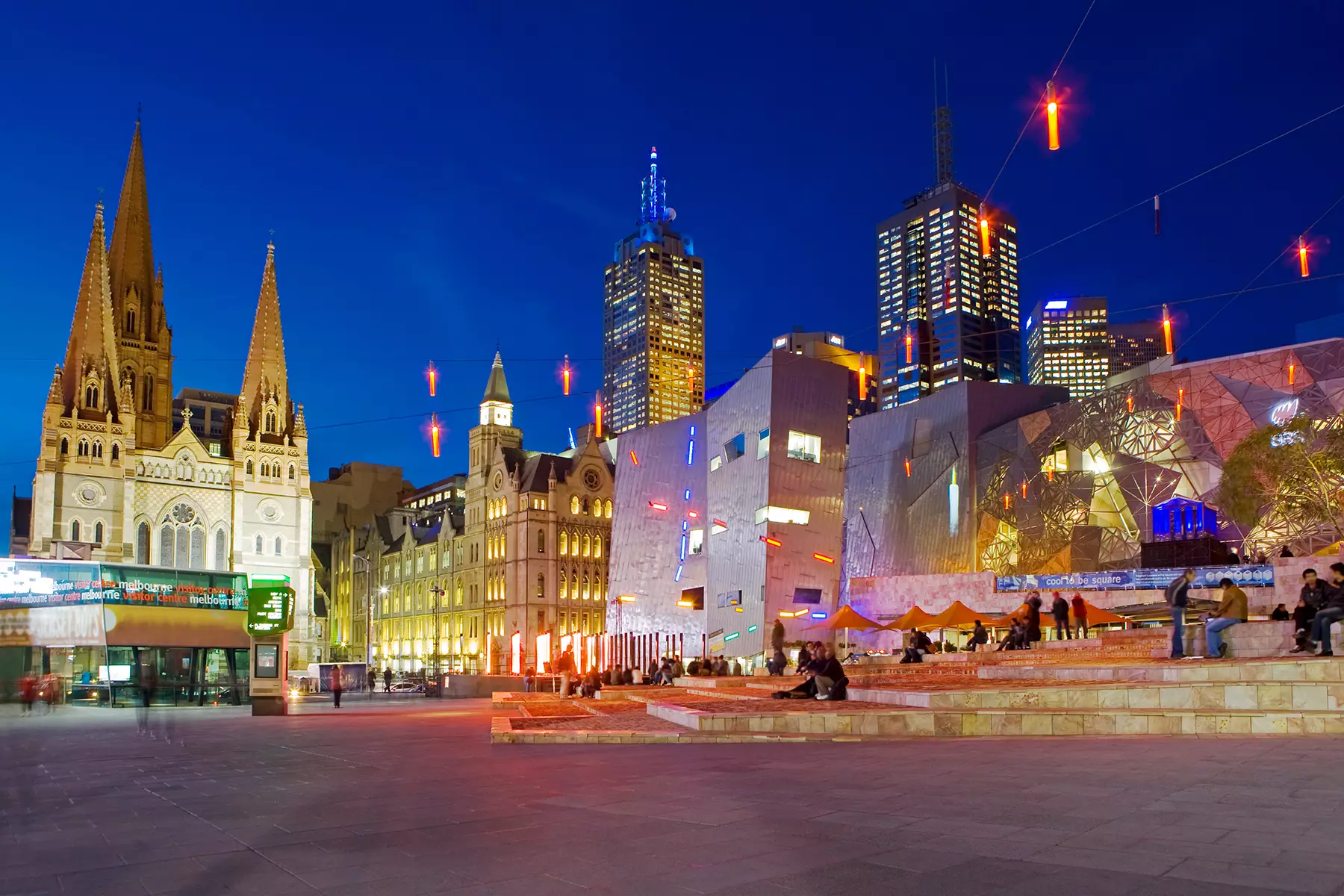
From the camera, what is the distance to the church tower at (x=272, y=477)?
88312mm

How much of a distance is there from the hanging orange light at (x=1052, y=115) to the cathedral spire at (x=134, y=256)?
89.8 metres

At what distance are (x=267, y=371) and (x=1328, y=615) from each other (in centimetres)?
9234

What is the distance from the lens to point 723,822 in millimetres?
7688

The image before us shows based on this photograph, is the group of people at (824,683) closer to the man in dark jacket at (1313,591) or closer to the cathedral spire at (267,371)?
the man in dark jacket at (1313,591)

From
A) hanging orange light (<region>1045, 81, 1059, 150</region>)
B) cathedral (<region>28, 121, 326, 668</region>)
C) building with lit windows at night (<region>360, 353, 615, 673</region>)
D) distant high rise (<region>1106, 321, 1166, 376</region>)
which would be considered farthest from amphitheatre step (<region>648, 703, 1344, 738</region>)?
distant high rise (<region>1106, 321, 1166, 376</region>)

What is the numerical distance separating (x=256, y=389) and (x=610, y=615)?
43.5 m

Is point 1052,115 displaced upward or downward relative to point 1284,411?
upward

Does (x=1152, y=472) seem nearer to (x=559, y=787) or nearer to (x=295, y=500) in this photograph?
(x=559, y=787)

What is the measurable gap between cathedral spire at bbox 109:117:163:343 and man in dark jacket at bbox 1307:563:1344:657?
94622 millimetres

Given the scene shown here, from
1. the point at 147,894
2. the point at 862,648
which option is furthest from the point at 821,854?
the point at 862,648

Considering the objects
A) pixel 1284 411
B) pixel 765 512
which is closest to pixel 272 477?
pixel 765 512

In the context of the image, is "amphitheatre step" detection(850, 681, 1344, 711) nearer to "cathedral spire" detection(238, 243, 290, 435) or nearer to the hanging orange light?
the hanging orange light

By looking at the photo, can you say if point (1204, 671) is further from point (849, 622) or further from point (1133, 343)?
point (1133, 343)

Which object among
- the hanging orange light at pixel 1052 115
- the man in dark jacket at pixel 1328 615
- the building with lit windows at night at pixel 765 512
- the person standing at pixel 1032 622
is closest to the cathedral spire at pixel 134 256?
the building with lit windows at night at pixel 765 512
